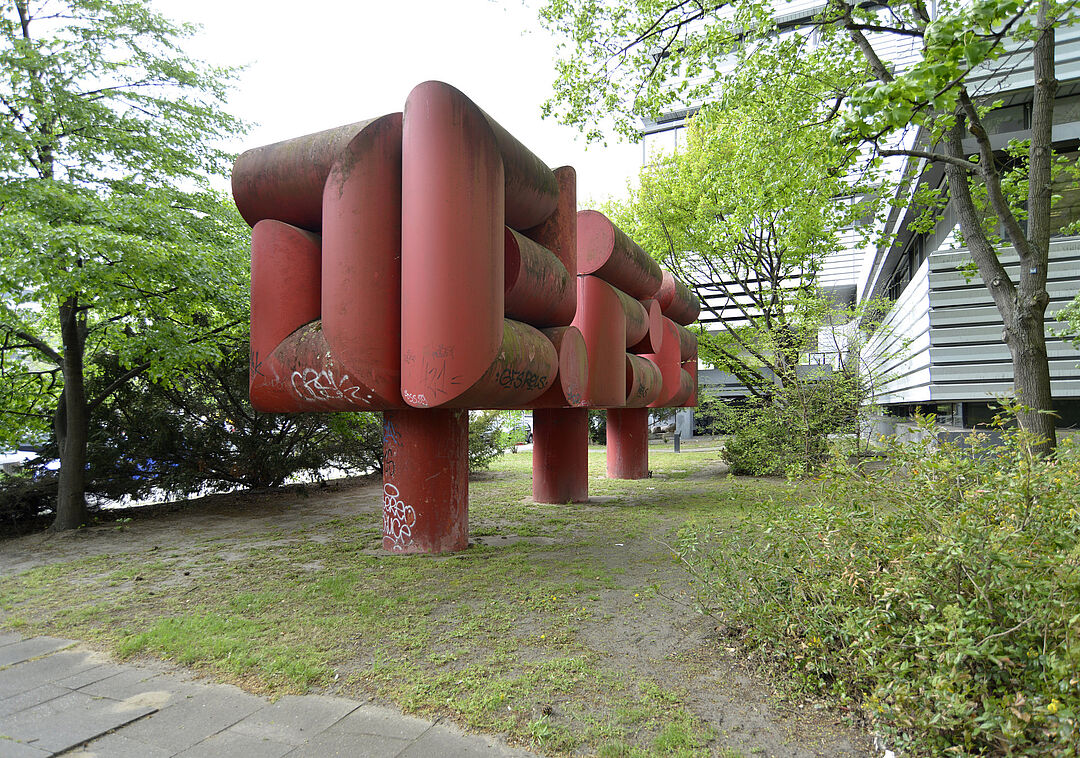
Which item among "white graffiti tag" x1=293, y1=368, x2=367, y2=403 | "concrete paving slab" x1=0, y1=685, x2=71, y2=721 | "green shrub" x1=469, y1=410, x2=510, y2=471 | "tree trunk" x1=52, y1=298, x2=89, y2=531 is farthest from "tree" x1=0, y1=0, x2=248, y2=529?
"green shrub" x1=469, y1=410, x2=510, y2=471

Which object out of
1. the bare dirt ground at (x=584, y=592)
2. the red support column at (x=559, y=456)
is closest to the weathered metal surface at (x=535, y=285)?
the bare dirt ground at (x=584, y=592)

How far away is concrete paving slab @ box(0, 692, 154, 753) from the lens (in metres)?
3.31

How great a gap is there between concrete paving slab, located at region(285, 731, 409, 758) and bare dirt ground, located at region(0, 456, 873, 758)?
0.39 metres

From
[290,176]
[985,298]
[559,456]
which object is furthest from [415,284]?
[985,298]

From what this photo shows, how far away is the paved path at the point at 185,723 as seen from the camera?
3.17m

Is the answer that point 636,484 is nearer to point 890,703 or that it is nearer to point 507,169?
point 507,169

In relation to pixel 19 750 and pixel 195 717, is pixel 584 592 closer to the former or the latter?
pixel 195 717

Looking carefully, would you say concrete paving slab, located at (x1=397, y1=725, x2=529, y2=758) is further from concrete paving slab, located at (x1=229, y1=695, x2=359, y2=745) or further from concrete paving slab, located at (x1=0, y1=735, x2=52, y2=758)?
concrete paving slab, located at (x1=0, y1=735, x2=52, y2=758)

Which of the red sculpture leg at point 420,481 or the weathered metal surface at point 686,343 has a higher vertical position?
the weathered metal surface at point 686,343

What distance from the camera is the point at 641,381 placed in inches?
504

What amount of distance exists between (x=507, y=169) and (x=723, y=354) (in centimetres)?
1354

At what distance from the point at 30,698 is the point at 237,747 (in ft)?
5.57

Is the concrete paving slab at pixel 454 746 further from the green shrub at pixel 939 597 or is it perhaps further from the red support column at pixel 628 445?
the red support column at pixel 628 445

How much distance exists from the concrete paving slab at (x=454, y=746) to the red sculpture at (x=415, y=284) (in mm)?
3514
